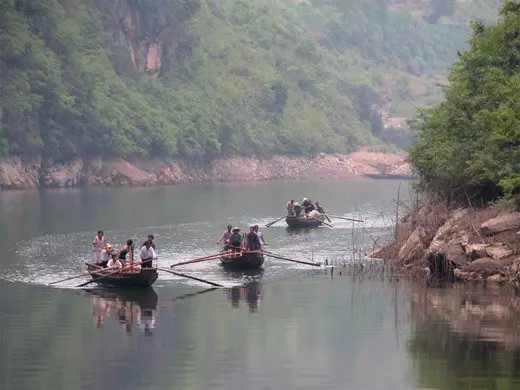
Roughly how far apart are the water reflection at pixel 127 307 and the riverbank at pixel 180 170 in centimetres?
7730

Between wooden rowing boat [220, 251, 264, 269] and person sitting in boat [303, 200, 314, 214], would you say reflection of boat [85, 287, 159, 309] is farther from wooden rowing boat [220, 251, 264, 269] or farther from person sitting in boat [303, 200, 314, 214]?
person sitting in boat [303, 200, 314, 214]

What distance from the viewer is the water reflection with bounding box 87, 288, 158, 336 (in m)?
43.1

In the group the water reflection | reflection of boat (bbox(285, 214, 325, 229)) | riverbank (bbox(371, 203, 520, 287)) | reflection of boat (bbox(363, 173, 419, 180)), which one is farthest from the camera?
reflection of boat (bbox(363, 173, 419, 180))

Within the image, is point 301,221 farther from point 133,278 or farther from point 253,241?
point 133,278

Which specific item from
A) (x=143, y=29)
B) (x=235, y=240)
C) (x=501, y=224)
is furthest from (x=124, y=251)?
(x=143, y=29)

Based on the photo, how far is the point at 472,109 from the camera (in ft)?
185

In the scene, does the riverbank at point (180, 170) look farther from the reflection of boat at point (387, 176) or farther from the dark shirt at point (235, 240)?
the dark shirt at point (235, 240)

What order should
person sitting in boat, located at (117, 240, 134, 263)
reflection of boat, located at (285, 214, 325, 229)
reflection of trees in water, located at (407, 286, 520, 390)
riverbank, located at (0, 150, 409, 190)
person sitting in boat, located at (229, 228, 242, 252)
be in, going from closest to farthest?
reflection of trees in water, located at (407, 286, 520, 390), person sitting in boat, located at (117, 240, 134, 263), person sitting in boat, located at (229, 228, 242, 252), reflection of boat, located at (285, 214, 325, 229), riverbank, located at (0, 150, 409, 190)

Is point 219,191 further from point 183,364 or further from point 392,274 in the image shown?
point 183,364

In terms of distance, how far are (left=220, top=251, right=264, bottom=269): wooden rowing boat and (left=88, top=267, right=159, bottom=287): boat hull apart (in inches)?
305

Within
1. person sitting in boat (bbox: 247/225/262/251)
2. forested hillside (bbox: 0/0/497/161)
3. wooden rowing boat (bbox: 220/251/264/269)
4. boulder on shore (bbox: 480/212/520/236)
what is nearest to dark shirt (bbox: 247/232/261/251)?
person sitting in boat (bbox: 247/225/262/251)

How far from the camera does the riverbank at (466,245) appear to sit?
162ft

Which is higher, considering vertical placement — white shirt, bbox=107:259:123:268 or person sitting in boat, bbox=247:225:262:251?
person sitting in boat, bbox=247:225:262:251

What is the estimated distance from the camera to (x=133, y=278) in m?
50.3
